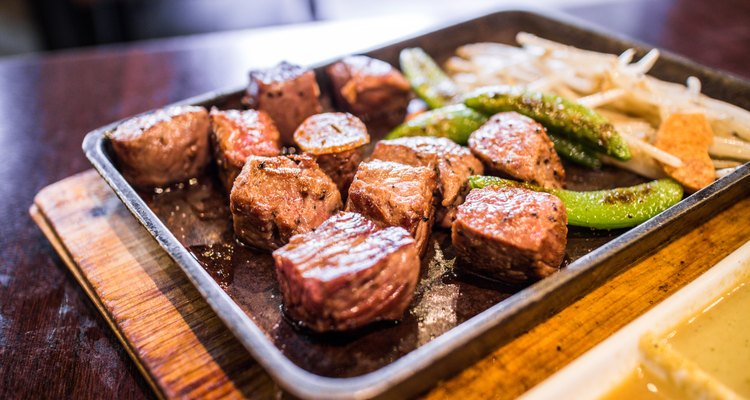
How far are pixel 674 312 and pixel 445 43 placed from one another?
3.37m

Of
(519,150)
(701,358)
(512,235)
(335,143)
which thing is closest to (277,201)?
(335,143)

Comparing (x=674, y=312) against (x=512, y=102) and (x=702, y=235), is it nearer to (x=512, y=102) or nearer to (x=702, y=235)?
(x=702, y=235)

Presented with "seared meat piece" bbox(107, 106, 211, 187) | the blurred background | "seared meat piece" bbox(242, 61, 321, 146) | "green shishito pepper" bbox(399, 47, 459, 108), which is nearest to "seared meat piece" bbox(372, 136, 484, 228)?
"seared meat piece" bbox(242, 61, 321, 146)

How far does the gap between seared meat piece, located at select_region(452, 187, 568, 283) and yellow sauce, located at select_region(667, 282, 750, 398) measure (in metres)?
0.66

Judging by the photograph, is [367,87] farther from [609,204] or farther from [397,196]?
[609,204]

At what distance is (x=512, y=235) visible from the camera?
2.85 meters

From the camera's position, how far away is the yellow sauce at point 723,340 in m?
2.64

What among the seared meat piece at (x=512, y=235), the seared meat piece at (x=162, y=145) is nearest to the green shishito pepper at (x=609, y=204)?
the seared meat piece at (x=512, y=235)

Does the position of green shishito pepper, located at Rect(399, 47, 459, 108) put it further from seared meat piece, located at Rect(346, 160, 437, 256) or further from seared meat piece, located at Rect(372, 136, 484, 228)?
seared meat piece, located at Rect(346, 160, 437, 256)

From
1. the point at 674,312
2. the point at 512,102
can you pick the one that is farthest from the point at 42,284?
the point at 674,312

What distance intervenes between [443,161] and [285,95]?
3.99 ft

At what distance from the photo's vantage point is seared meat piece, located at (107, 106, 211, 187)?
3.61 m

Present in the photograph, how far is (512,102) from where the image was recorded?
13.2ft

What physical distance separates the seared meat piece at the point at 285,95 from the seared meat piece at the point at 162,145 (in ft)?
1.29
